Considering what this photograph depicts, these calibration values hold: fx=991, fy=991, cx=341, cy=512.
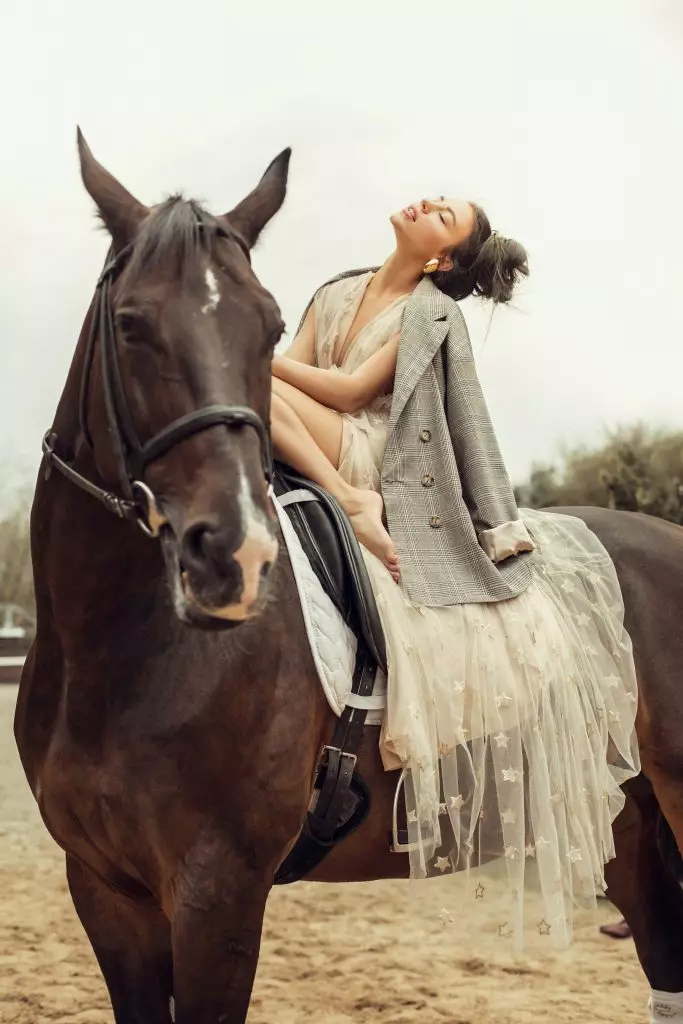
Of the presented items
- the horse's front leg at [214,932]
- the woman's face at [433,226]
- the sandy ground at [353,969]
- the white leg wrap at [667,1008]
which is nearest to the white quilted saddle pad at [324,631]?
the horse's front leg at [214,932]

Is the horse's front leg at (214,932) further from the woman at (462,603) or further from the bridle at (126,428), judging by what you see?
the bridle at (126,428)

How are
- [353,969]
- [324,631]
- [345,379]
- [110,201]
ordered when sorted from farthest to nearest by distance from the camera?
1. [353,969]
2. [345,379]
3. [324,631]
4. [110,201]

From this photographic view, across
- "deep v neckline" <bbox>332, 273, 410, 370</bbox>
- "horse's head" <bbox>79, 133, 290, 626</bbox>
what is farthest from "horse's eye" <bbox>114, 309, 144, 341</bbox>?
"deep v neckline" <bbox>332, 273, 410, 370</bbox>

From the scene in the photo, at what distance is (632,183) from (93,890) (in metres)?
3.74

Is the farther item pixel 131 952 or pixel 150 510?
pixel 131 952

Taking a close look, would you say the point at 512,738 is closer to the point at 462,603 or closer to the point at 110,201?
the point at 462,603

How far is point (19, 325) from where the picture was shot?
387 cm

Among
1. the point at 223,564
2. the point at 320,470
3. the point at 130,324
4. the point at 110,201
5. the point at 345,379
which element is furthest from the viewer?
the point at 345,379

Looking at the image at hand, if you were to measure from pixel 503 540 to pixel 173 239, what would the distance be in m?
0.77

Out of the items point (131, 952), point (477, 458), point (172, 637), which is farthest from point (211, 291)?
point (131, 952)

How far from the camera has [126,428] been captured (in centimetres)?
113

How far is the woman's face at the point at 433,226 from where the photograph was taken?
1765mm

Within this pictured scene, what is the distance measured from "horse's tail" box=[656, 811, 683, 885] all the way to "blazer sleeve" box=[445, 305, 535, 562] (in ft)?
2.31

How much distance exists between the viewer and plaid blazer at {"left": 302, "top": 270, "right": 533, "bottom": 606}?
160 cm
